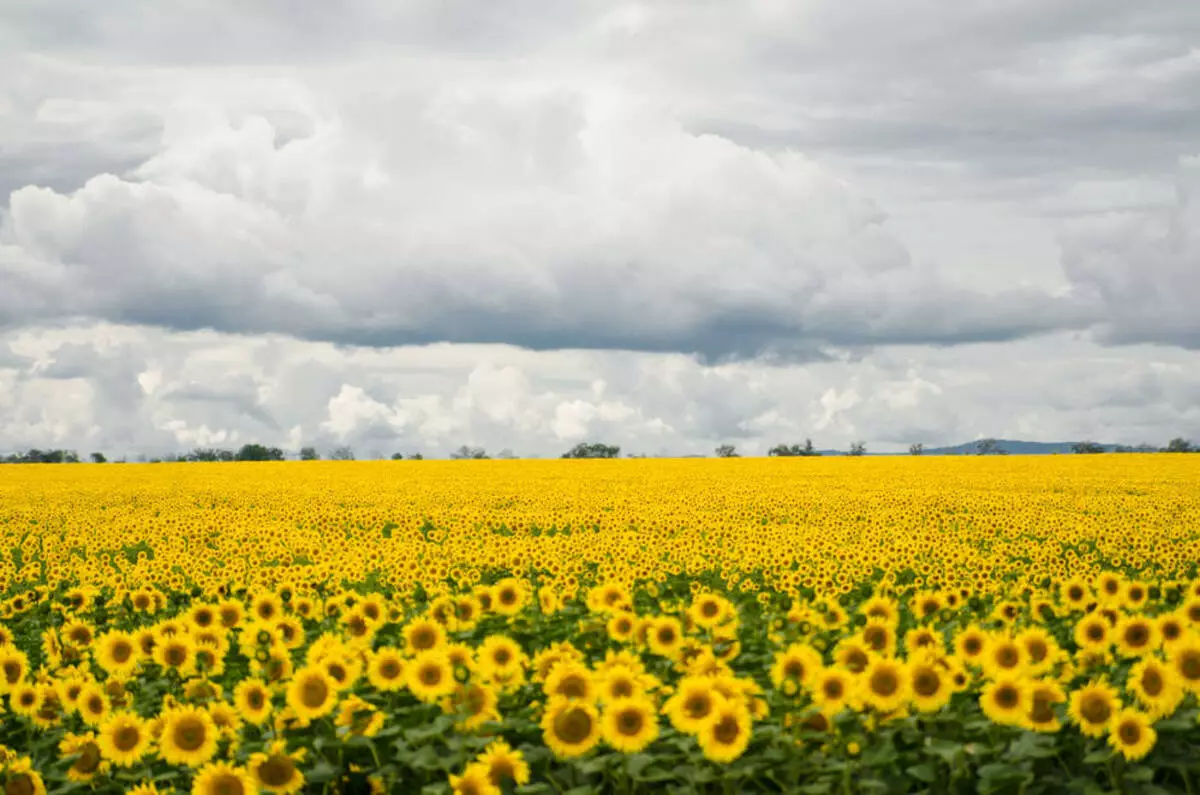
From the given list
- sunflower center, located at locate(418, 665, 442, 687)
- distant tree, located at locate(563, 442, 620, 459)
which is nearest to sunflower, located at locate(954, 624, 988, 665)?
sunflower center, located at locate(418, 665, 442, 687)

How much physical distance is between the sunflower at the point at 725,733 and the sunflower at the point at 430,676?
1.85 metres

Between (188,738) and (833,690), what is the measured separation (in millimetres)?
4185

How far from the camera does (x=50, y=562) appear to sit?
72.3 feet

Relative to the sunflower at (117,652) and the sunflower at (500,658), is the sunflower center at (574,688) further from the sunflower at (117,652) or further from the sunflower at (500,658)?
the sunflower at (117,652)

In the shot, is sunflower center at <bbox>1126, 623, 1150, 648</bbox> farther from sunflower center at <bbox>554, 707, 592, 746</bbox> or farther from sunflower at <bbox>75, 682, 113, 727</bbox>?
sunflower at <bbox>75, 682, 113, 727</bbox>

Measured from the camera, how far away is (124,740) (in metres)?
7.71

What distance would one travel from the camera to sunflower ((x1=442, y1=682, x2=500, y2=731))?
7.23m

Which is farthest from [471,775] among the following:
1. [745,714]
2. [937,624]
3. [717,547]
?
[717,547]

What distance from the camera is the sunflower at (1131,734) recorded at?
6.78m

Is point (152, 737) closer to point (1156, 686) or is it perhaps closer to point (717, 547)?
point (1156, 686)

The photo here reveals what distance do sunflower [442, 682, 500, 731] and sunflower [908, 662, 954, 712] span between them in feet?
8.81

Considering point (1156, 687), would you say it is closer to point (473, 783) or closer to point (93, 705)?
point (473, 783)

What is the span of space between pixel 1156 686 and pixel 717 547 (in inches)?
592

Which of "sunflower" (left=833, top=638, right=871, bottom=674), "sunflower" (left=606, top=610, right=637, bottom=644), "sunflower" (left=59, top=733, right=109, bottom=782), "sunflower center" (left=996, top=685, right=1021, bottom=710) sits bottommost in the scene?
"sunflower" (left=59, top=733, right=109, bottom=782)
